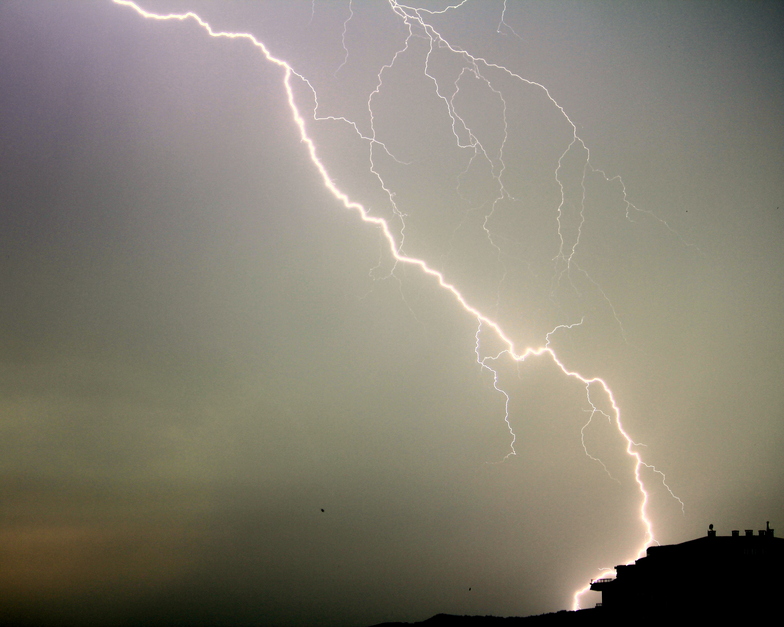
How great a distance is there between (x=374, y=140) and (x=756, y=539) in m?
13.5

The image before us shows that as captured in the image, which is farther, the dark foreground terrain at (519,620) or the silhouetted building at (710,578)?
the dark foreground terrain at (519,620)

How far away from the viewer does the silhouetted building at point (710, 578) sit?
13898 mm

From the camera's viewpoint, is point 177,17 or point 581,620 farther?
point 581,620

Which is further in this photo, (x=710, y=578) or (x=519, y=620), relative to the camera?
(x=519, y=620)

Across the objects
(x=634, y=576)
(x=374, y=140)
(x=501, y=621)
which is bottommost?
(x=501, y=621)

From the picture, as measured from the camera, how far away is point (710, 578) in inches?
568

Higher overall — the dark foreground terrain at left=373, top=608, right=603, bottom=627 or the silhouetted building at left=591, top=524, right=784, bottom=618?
the silhouetted building at left=591, top=524, right=784, bottom=618

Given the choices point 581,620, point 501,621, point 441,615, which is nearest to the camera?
point 581,620

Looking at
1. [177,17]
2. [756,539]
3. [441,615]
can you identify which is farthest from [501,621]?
[177,17]

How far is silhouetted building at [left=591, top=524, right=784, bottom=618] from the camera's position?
13.9 meters

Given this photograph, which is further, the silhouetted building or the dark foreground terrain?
the dark foreground terrain

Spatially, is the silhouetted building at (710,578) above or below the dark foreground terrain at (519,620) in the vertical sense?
above

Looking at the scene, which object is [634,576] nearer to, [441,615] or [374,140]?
[441,615]

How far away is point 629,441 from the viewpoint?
16.3 meters
